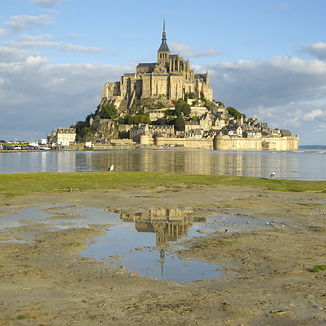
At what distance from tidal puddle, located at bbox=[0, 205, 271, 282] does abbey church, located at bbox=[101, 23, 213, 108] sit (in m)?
136

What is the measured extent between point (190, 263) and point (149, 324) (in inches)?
128

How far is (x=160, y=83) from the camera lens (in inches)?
5910

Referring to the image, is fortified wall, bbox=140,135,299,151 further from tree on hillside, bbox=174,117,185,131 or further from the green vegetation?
the green vegetation

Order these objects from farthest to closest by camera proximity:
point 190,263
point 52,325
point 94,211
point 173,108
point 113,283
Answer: point 173,108
point 94,211
point 190,263
point 113,283
point 52,325

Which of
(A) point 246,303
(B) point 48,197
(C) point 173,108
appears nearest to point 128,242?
(A) point 246,303

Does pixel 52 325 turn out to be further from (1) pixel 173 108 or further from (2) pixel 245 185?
(1) pixel 173 108

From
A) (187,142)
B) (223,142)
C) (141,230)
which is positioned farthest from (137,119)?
(141,230)

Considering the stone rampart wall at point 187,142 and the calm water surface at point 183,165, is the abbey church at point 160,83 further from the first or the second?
the calm water surface at point 183,165

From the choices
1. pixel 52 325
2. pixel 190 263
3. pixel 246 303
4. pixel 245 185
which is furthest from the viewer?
pixel 245 185

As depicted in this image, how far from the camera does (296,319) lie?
6195 mm

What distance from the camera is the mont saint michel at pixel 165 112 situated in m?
149

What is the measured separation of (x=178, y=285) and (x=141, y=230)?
4.92 metres

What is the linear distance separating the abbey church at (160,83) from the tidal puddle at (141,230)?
136 meters

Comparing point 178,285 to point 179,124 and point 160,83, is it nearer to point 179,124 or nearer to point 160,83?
point 179,124
